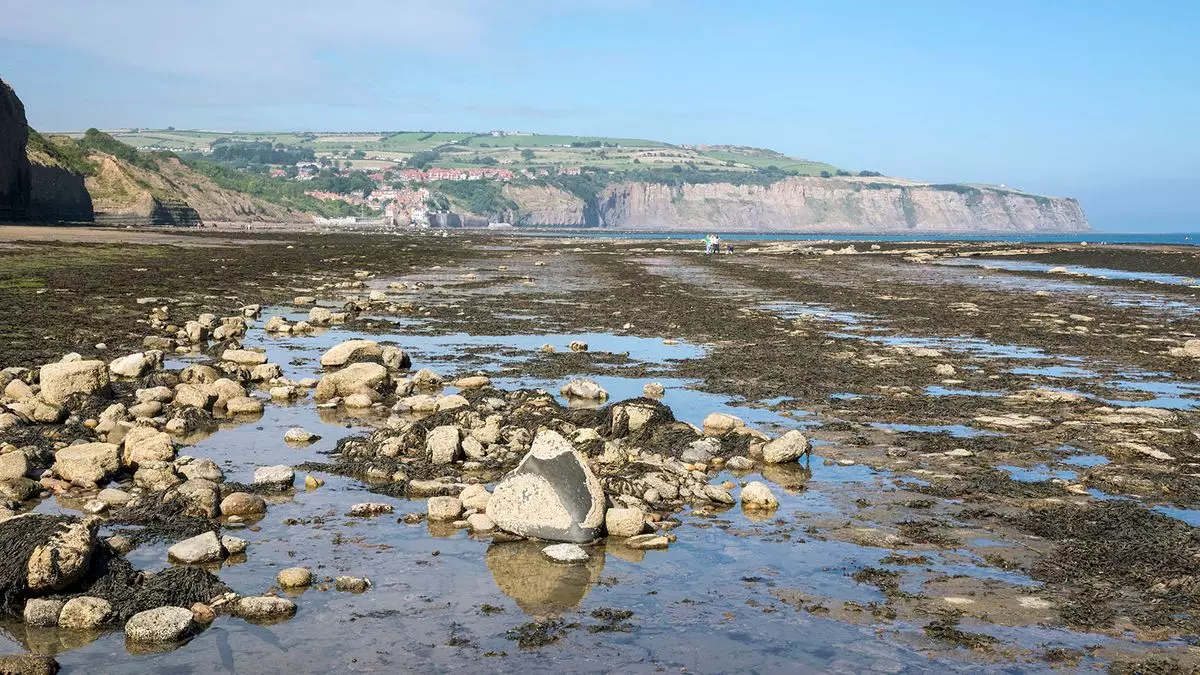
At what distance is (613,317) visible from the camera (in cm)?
2953

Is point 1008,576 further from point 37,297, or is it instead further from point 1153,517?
point 37,297

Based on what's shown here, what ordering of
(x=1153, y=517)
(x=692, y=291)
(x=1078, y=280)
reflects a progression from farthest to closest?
(x=1078, y=280) < (x=692, y=291) < (x=1153, y=517)

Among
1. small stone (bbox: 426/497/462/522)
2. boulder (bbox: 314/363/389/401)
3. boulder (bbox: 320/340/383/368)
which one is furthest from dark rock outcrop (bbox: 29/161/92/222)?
small stone (bbox: 426/497/462/522)

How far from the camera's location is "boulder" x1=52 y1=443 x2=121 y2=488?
35.4ft

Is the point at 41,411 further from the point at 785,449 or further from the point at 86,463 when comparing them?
the point at 785,449

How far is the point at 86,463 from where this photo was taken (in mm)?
10914

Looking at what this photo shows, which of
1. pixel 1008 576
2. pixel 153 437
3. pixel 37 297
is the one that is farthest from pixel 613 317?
pixel 1008 576

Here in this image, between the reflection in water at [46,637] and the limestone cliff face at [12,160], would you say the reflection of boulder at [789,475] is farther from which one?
the limestone cliff face at [12,160]

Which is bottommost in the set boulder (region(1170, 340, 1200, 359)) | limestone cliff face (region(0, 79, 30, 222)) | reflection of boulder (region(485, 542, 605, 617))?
reflection of boulder (region(485, 542, 605, 617))

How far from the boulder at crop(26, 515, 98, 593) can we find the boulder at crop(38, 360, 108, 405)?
7.32m

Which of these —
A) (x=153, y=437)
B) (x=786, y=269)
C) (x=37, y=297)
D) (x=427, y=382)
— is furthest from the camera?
(x=786, y=269)

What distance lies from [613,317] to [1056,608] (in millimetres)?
22149

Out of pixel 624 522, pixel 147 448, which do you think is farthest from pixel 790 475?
pixel 147 448

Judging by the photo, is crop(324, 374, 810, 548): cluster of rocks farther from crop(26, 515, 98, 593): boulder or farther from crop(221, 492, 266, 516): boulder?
crop(26, 515, 98, 593): boulder
